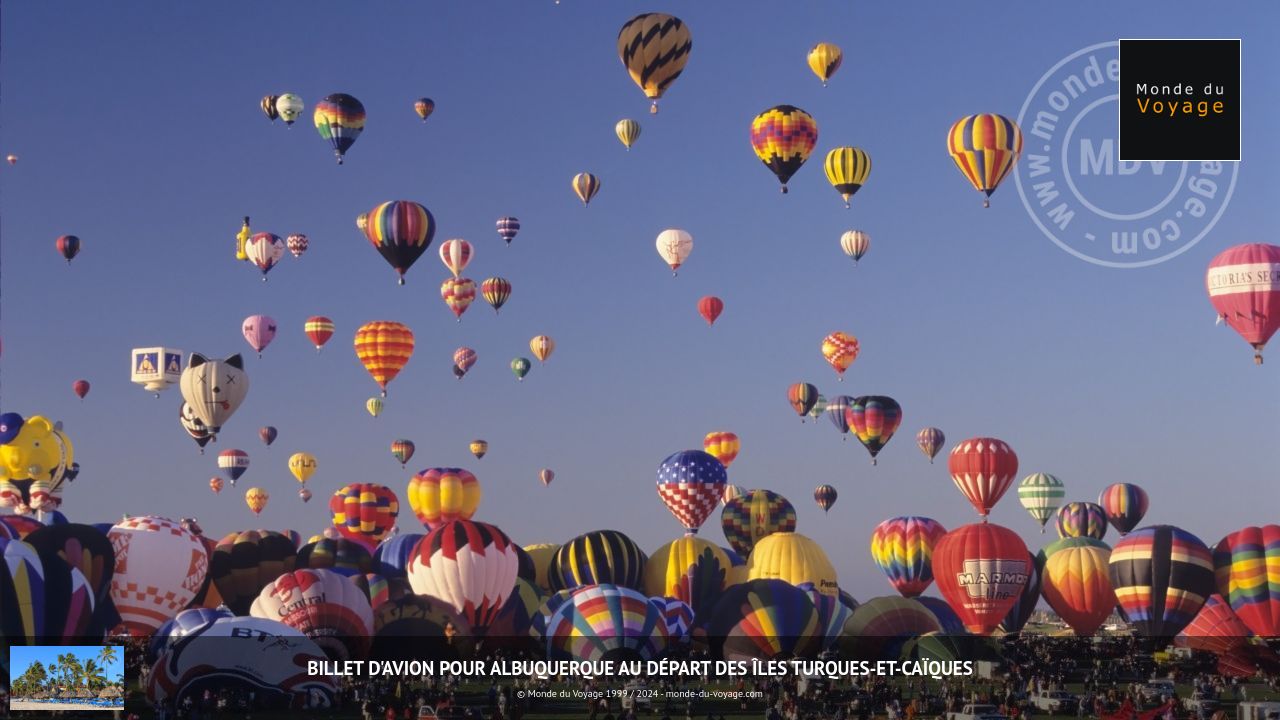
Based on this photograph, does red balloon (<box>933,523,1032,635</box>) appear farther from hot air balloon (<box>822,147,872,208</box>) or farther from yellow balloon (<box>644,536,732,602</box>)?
hot air balloon (<box>822,147,872,208</box>)

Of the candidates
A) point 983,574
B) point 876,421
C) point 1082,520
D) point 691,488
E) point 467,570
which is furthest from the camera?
point 1082,520

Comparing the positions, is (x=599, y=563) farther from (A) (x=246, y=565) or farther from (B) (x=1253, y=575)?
(B) (x=1253, y=575)

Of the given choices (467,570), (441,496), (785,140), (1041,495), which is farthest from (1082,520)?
(467,570)

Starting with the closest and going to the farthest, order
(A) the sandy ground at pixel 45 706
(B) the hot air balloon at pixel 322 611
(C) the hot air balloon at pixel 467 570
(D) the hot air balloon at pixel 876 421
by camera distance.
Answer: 1. (A) the sandy ground at pixel 45 706
2. (B) the hot air balloon at pixel 322 611
3. (C) the hot air balloon at pixel 467 570
4. (D) the hot air balloon at pixel 876 421

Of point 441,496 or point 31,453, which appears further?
point 441,496

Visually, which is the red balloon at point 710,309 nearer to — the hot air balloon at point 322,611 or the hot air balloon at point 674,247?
the hot air balloon at point 674,247

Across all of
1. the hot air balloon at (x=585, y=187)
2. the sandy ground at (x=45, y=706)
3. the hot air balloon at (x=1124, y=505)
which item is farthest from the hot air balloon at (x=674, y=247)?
the sandy ground at (x=45, y=706)
